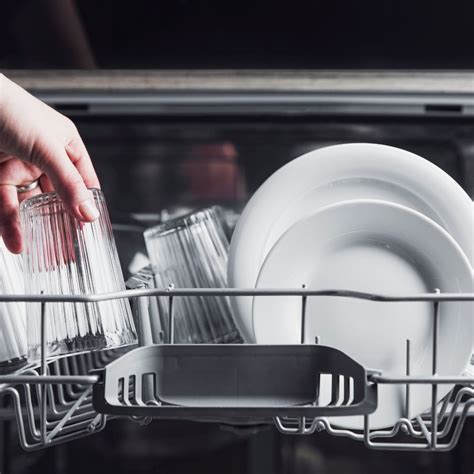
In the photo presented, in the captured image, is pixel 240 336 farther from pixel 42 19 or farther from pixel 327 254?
pixel 42 19

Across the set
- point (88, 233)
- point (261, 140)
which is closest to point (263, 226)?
point (88, 233)

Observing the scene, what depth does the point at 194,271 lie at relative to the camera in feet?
2.50

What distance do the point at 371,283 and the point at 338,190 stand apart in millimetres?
137

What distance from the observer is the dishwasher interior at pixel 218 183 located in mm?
968

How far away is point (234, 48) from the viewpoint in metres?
0.95

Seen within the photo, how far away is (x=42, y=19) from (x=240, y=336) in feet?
1.77

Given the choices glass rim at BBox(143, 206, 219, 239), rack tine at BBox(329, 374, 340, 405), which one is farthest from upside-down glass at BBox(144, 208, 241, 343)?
rack tine at BBox(329, 374, 340, 405)

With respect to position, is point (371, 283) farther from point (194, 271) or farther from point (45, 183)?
point (45, 183)

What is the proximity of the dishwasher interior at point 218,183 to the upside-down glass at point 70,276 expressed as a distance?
13.8 inches

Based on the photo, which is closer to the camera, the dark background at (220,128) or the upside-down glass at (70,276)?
the upside-down glass at (70,276)

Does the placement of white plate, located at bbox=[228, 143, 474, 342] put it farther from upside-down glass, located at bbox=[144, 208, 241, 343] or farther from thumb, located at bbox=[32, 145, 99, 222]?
thumb, located at bbox=[32, 145, 99, 222]

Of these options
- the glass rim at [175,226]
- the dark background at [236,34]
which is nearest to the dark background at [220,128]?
the dark background at [236,34]

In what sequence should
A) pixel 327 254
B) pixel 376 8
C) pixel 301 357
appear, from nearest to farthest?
pixel 301 357 < pixel 327 254 < pixel 376 8

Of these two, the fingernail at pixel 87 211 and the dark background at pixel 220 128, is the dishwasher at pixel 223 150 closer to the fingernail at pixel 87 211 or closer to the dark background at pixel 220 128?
the dark background at pixel 220 128
